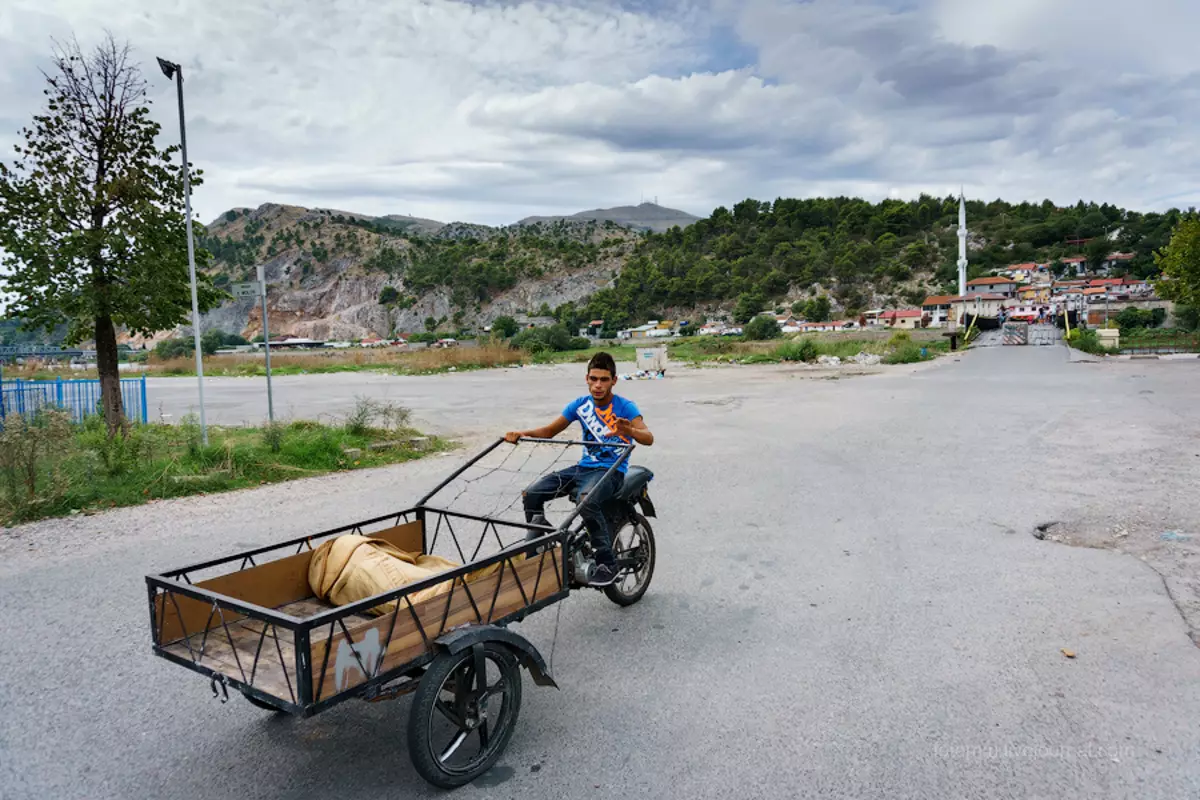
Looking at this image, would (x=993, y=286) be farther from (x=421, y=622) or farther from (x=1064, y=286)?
(x=421, y=622)

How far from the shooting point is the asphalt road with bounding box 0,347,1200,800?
3.13 meters

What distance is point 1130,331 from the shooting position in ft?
213

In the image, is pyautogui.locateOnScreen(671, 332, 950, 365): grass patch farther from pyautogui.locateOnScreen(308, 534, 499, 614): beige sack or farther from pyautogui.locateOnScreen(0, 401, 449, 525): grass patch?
pyautogui.locateOnScreen(308, 534, 499, 614): beige sack

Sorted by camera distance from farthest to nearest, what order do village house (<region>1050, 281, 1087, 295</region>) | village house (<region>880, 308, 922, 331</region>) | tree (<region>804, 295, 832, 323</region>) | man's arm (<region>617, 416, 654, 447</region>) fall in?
village house (<region>1050, 281, 1087, 295</region>) → tree (<region>804, 295, 832, 323</region>) → village house (<region>880, 308, 922, 331</region>) → man's arm (<region>617, 416, 654, 447</region>)

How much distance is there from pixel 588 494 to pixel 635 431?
61 cm

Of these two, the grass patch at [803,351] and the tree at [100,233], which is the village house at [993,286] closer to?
the grass patch at [803,351]

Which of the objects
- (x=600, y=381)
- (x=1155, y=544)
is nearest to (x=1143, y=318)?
(x=1155, y=544)

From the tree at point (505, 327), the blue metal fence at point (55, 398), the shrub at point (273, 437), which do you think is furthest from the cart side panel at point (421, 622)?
the tree at point (505, 327)

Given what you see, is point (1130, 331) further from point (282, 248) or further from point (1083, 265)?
point (282, 248)

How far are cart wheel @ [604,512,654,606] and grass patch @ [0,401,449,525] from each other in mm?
6445

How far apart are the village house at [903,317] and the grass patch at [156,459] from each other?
316ft

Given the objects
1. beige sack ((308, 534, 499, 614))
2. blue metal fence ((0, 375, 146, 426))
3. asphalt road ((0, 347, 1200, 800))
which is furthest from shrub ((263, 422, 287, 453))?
beige sack ((308, 534, 499, 614))

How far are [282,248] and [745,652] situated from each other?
180 metres

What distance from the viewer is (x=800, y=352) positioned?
4375cm
